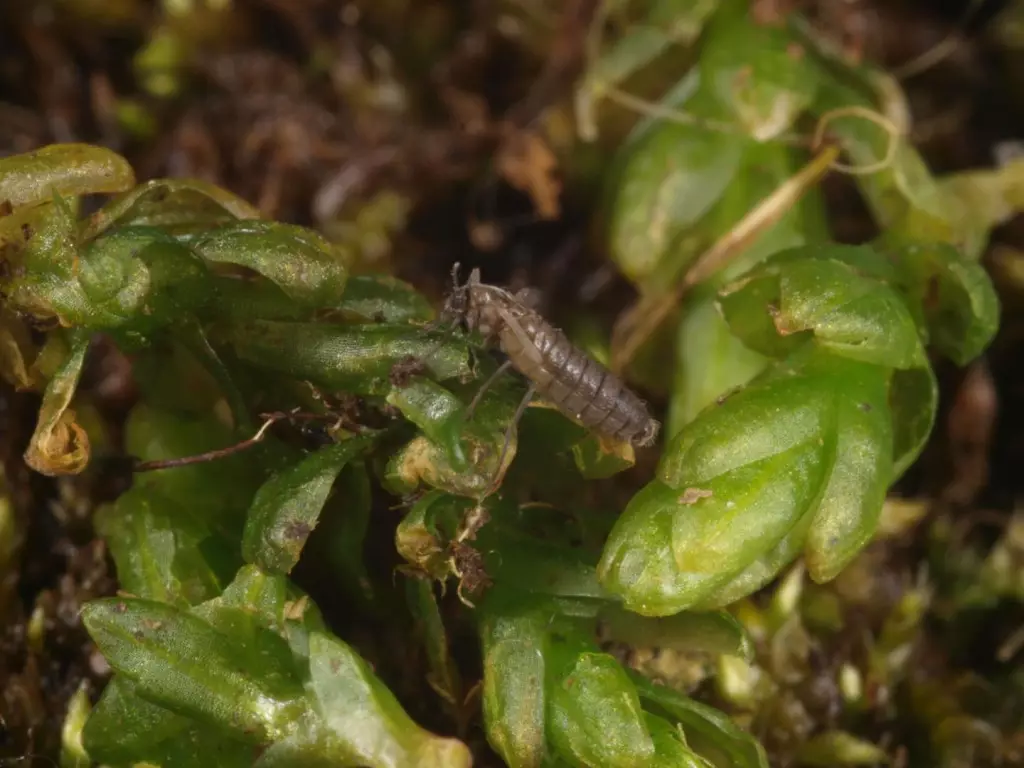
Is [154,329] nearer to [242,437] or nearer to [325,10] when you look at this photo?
[242,437]

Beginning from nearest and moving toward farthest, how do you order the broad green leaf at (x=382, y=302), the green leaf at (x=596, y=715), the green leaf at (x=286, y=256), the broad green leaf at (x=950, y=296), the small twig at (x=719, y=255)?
1. the green leaf at (x=596, y=715)
2. the green leaf at (x=286, y=256)
3. the broad green leaf at (x=382, y=302)
4. the broad green leaf at (x=950, y=296)
5. the small twig at (x=719, y=255)

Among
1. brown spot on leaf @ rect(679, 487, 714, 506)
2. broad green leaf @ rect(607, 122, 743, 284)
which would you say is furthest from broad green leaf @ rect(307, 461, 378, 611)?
broad green leaf @ rect(607, 122, 743, 284)

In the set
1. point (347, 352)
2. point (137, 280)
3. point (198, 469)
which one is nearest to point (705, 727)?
point (347, 352)

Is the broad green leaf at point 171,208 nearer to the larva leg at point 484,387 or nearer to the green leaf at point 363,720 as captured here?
the larva leg at point 484,387

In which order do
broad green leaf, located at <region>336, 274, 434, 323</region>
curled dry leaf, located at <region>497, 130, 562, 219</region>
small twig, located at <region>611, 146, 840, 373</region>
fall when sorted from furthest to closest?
curled dry leaf, located at <region>497, 130, 562, 219</region> → small twig, located at <region>611, 146, 840, 373</region> → broad green leaf, located at <region>336, 274, 434, 323</region>

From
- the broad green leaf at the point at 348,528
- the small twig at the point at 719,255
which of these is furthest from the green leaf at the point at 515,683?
the small twig at the point at 719,255

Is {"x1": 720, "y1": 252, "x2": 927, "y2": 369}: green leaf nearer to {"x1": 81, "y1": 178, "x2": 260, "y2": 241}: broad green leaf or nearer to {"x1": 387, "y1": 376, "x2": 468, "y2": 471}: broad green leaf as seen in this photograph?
{"x1": 387, "y1": 376, "x2": 468, "y2": 471}: broad green leaf

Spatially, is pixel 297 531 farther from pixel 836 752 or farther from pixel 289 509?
pixel 836 752
